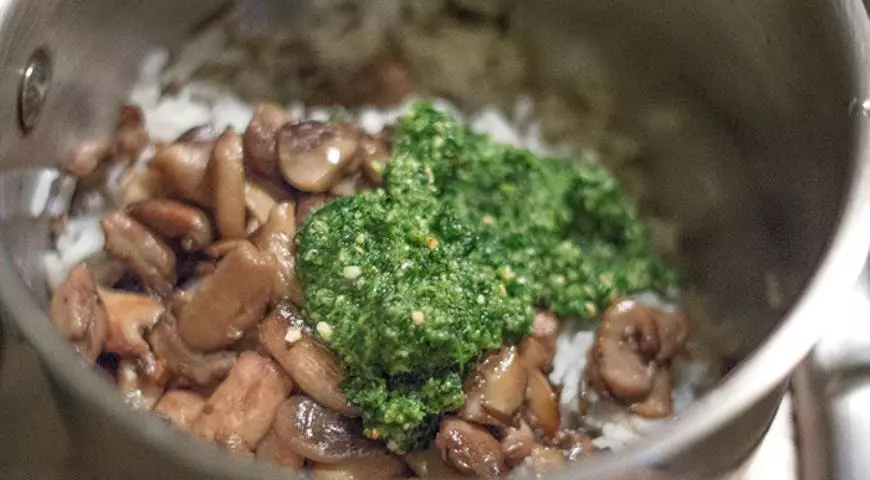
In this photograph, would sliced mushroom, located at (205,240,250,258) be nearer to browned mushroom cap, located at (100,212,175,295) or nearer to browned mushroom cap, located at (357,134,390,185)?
browned mushroom cap, located at (100,212,175,295)

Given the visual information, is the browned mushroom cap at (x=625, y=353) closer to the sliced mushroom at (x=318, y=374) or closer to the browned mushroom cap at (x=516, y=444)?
the browned mushroom cap at (x=516, y=444)

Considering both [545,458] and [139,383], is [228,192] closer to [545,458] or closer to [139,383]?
[139,383]

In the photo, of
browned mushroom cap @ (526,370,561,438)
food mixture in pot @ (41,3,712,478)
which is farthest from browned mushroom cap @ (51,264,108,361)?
browned mushroom cap @ (526,370,561,438)

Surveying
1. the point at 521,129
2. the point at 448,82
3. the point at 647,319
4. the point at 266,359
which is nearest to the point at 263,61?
the point at 448,82

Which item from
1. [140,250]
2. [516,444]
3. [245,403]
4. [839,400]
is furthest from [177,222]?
[839,400]

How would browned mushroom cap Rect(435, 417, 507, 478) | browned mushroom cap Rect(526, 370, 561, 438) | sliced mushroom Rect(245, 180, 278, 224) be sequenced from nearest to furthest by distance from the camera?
A: 1. browned mushroom cap Rect(435, 417, 507, 478)
2. browned mushroom cap Rect(526, 370, 561, 438)
3. sliced mushroom Rect(245, 180, 278, 224)

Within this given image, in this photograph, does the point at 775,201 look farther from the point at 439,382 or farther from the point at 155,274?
the point at 155,274

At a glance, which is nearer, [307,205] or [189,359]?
[189,359]
